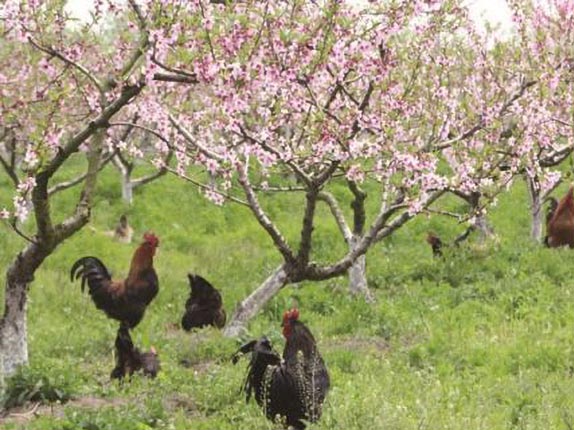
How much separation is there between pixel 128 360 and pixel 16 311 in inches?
73.0

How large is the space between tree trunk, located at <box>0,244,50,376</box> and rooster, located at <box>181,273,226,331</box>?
4788 millimetres

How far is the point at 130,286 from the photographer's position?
503 inches

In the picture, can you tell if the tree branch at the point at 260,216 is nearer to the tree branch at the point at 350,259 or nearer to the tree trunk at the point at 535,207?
the tree branch at the point at 350,259

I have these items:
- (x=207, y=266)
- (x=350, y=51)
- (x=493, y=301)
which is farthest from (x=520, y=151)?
(x=207, y=266)

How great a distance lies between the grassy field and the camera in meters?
9.41

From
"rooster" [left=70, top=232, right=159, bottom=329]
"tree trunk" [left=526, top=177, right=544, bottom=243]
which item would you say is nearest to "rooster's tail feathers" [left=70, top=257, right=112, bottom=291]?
"rooster" [left=70, top=232, right=159, bottom=329]

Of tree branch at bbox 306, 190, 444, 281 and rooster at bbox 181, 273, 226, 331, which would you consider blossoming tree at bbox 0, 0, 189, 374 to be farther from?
rooster at bbox 181, 273, 226, 331

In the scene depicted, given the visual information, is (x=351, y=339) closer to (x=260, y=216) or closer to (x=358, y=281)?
(x=358, y=281)

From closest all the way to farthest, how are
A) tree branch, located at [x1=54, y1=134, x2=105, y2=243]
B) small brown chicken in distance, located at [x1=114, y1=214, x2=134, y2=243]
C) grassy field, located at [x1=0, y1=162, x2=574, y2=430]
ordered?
grassy field, located at [x1=0, y1=162, x2=574, y2=430] → tree branch, located at [x1=54, y1=134, x2=105, y2=243] → small brown chicken in distance, located at [x1=114, y1=214, x2=134, y2=243]

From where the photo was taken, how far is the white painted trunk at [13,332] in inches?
409

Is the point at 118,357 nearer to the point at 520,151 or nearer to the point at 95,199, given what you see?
the point at 520,151

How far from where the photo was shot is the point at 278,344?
13.1 metres

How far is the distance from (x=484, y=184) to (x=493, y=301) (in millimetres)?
3984

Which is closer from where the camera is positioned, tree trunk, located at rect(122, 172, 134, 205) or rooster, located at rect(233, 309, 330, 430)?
rooster, located at rect(233, 309, 330, 430)
